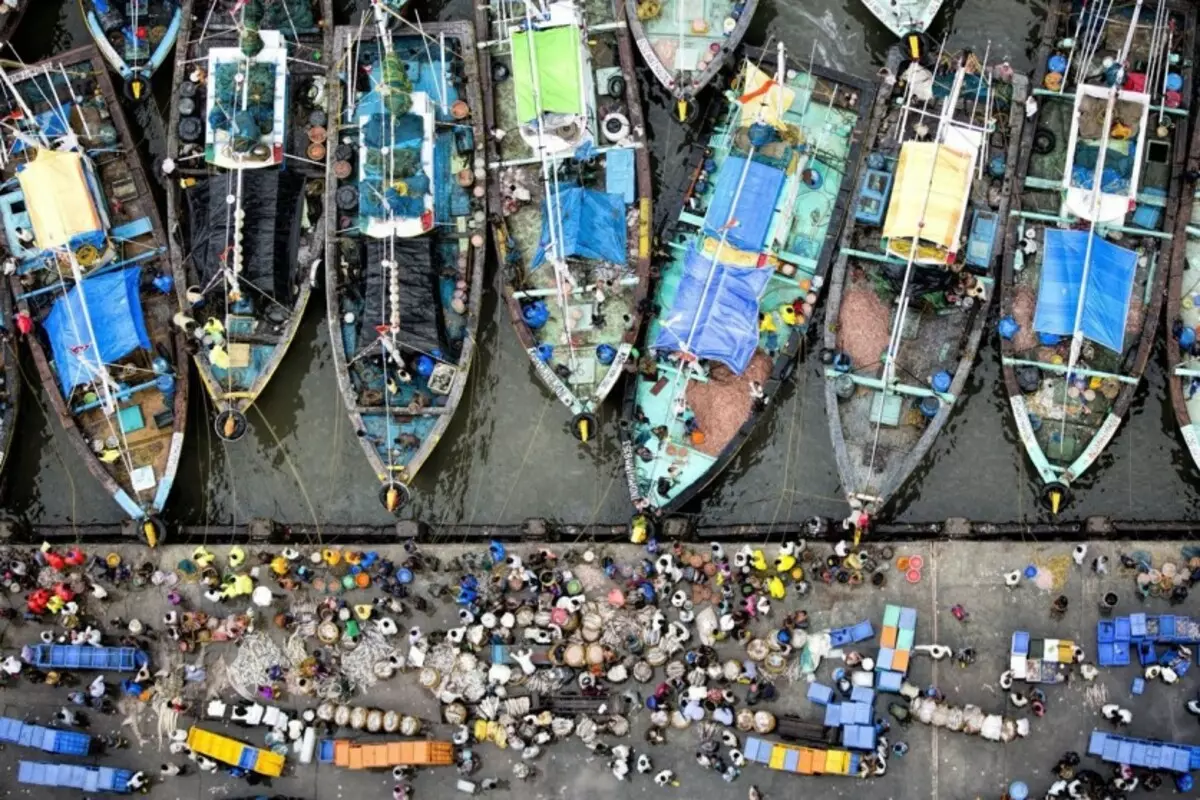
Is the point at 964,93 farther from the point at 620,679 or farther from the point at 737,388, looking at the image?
the point at 620,679

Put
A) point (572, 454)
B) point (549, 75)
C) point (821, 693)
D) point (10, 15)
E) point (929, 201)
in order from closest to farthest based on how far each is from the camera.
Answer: point (821, 693), point (929, 201), point (549, 75), point (572, 454), point (10, 15)

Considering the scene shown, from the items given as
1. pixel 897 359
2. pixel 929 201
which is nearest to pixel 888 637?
pixel 897 359

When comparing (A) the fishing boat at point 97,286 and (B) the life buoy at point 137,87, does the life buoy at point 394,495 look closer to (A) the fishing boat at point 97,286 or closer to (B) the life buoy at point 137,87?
(A) the fishing boat at point 97,286

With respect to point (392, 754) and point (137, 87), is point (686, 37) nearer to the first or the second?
point (137, 87)

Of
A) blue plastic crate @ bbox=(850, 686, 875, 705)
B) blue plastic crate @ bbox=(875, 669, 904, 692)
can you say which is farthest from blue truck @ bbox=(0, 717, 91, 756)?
blue plastic crate @ bbox=(875, 669, 904, 692)

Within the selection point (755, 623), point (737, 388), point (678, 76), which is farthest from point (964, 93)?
point (755, 623)

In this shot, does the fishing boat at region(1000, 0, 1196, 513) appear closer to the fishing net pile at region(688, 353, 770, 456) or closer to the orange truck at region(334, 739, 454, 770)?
the fishing net pile at region(688, 353, 770, 456)

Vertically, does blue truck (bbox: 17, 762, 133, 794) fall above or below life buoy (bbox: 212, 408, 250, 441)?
below
